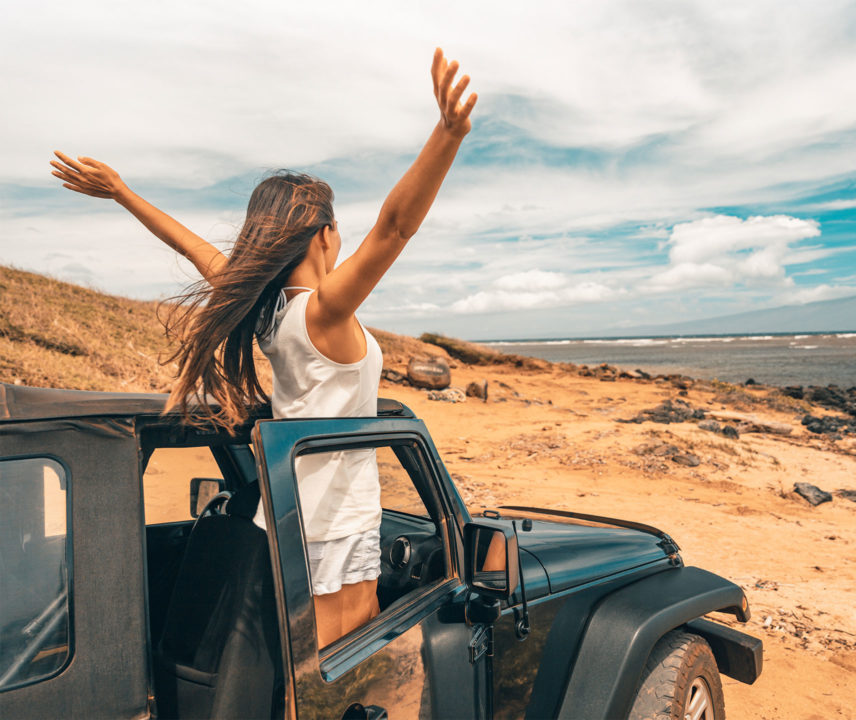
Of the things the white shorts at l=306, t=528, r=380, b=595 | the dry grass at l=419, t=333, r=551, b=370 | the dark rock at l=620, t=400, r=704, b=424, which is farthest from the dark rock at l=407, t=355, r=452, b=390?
the white shorts at l=306, t=528, r=380, b=595

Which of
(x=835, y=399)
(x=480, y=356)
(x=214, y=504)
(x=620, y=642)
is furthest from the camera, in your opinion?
(x=480, y=356)

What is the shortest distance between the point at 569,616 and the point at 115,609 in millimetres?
1466

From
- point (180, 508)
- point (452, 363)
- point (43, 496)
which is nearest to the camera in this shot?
point (43, 496)

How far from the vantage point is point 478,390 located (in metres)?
16.7

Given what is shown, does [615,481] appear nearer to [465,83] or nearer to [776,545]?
[776,545]

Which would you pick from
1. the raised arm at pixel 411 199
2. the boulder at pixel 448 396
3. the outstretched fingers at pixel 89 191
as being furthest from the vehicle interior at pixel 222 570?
the boulder at pixel 448 396

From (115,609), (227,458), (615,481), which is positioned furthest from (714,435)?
(115,609)

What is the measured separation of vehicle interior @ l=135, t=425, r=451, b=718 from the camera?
159 cm

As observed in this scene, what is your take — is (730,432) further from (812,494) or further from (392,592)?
(392,592)

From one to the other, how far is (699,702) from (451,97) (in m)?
2.38

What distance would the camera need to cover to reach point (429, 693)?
176cm

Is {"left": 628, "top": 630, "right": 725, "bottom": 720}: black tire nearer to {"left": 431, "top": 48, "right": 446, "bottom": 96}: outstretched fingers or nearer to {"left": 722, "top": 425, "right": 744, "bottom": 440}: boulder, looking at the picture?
{"left": 431, "top": 48, "right": 446, "bottom": 96}: outstretched fingers

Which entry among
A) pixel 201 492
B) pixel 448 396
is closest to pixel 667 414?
pixel 448 396

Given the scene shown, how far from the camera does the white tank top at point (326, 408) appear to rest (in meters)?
1.64
